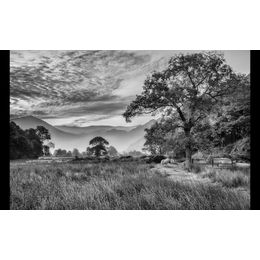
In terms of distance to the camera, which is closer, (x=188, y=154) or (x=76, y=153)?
(x=188, y=154)

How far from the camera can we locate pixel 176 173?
4746mm

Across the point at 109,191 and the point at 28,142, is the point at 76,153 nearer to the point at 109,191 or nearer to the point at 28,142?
the point at 28,142

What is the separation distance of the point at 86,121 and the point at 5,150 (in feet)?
4.56

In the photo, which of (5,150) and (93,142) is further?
(93,142)

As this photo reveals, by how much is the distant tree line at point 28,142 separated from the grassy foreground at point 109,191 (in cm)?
20

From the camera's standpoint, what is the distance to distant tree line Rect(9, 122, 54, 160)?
15.0 feet

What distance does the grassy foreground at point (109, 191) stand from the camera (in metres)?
4.30

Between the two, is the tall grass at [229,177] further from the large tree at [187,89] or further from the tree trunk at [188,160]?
the large tree at [187,89]

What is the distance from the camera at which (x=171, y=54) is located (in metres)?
4.73

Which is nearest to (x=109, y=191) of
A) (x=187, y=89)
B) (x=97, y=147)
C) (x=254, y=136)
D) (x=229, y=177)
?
(x=97, y=147)

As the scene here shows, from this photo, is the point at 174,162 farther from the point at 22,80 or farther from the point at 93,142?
the point at 22,80

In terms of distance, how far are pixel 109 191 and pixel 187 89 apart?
7.15 feet
